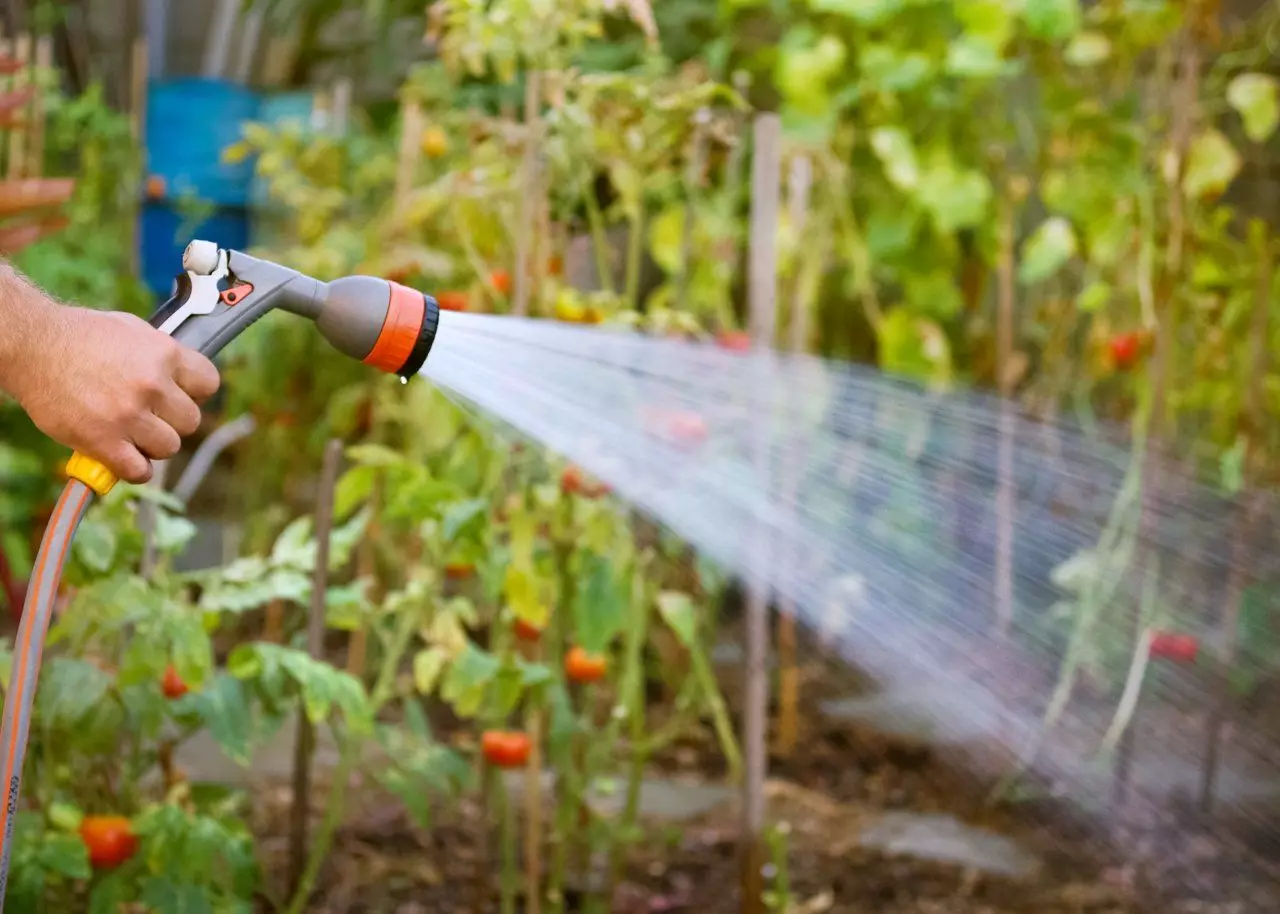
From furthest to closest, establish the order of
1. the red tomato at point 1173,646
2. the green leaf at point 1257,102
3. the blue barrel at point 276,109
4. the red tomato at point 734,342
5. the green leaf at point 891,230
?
1. the blue barrel at point 276,109
2. the green leaf at point 891,230
3. the green leaf at point 1257,102
4. the red tomato at point 1173,646
5. the red tomato at point 734,342

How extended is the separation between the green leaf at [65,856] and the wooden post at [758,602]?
2.46ft

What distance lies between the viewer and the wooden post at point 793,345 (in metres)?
2.30

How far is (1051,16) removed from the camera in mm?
2332

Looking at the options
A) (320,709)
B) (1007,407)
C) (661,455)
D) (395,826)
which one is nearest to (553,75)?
(661,455)

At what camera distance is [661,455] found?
1941mm

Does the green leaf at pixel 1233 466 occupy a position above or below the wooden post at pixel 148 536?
below

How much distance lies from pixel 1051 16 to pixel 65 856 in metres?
1.95

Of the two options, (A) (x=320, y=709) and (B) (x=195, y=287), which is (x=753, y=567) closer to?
(A) (x=320, y=709)

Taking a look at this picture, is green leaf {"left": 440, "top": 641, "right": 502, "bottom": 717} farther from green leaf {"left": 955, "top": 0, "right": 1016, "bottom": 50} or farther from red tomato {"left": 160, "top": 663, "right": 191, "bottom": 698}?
green leaf {"left": 955, "top": 0, "right": 1016, "bottom": 50}

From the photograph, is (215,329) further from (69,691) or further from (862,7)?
(862,7)

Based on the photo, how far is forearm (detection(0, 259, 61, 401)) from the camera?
76 centimetres

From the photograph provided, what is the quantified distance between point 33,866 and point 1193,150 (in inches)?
76.7

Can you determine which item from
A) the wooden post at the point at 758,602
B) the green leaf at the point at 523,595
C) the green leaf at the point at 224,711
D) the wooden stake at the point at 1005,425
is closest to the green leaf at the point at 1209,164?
the wooden stake at the point at 1005,425

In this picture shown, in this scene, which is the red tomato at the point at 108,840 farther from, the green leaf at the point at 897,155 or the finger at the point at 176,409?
the green leaf at the point at 897,155
